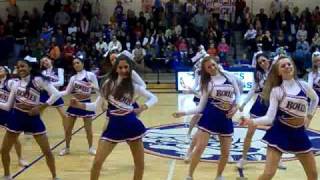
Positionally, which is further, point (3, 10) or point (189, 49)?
point (3, 10)

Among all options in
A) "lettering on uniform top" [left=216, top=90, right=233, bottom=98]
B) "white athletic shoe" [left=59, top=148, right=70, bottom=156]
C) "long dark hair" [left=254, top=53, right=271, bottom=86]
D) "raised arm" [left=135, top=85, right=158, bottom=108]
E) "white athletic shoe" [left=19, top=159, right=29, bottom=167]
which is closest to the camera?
"raised arm" [left=135, top=85, right=158, bottom=108]

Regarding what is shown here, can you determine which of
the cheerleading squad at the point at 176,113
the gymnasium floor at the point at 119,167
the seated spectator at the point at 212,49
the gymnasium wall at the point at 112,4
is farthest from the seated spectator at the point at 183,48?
the cheerleading squad at the point at 176,113

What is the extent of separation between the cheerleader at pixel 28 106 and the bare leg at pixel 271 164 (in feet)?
9.36

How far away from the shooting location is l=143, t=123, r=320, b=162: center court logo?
9.04 metres

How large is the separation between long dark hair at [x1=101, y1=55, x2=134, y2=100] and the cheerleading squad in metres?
0.01

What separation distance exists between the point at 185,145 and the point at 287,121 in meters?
4.40

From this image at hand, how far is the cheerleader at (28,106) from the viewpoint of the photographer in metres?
7.00

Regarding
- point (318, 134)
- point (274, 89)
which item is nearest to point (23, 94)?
point (274, 89)

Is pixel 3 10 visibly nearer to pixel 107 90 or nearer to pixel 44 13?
pixel 44 13

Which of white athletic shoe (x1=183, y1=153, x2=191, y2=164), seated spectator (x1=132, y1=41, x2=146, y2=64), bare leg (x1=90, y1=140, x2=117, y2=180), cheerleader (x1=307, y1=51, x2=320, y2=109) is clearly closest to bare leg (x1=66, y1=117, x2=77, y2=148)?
white athletic shoe (x1=183, y1=153, x2=191, y2=164)

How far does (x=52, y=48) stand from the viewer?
62.6 feet

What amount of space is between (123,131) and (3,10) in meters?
19.1

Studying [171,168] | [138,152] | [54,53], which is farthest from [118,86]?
[54,53]

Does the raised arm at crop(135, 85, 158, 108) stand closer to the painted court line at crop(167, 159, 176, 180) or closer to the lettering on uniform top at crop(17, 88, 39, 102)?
the lettering on uniform top at crop(17, 88, 39, 102)
